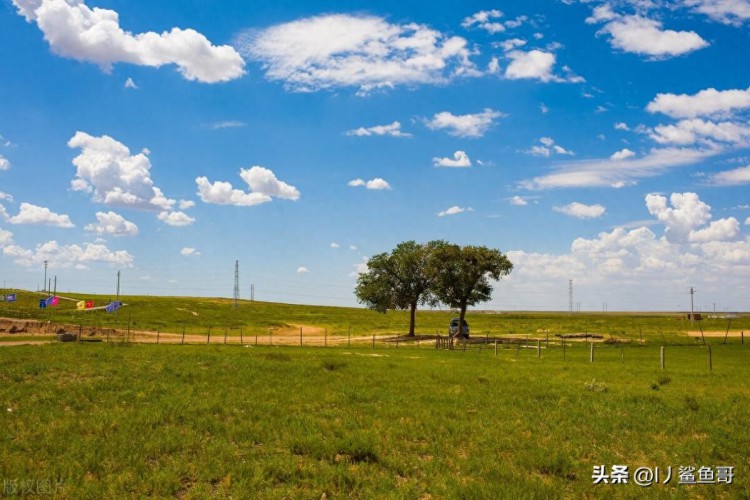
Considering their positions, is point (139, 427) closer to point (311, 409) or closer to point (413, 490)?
point (311, 409)

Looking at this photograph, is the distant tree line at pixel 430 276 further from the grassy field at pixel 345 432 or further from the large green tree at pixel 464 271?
the grassy field at pixel 345 432

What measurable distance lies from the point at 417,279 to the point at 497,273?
17075 mm

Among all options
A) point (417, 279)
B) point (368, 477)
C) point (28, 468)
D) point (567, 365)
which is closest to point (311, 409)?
point (368, 477)

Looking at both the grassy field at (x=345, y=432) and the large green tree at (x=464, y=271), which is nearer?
the grassy field at (x=345, y=432)

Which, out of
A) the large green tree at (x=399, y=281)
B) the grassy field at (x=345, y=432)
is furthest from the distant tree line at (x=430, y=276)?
the grassy field at (x=345, y=432)

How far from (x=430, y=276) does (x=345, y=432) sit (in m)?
69.1

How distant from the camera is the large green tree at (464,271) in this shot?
80438 millimetres

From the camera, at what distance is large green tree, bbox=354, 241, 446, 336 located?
92562 mm

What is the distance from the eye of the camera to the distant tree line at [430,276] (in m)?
81.1

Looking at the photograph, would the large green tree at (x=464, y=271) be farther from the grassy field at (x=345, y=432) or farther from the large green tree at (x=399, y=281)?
the grassy field at (x=345, y=432)

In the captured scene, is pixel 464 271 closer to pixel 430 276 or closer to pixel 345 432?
pixel 430 276

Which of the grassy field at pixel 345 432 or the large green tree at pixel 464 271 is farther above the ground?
the large green tree at pixel 464 271

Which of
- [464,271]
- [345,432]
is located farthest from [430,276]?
[345,432]

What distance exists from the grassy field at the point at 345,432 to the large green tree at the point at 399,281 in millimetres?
61620
